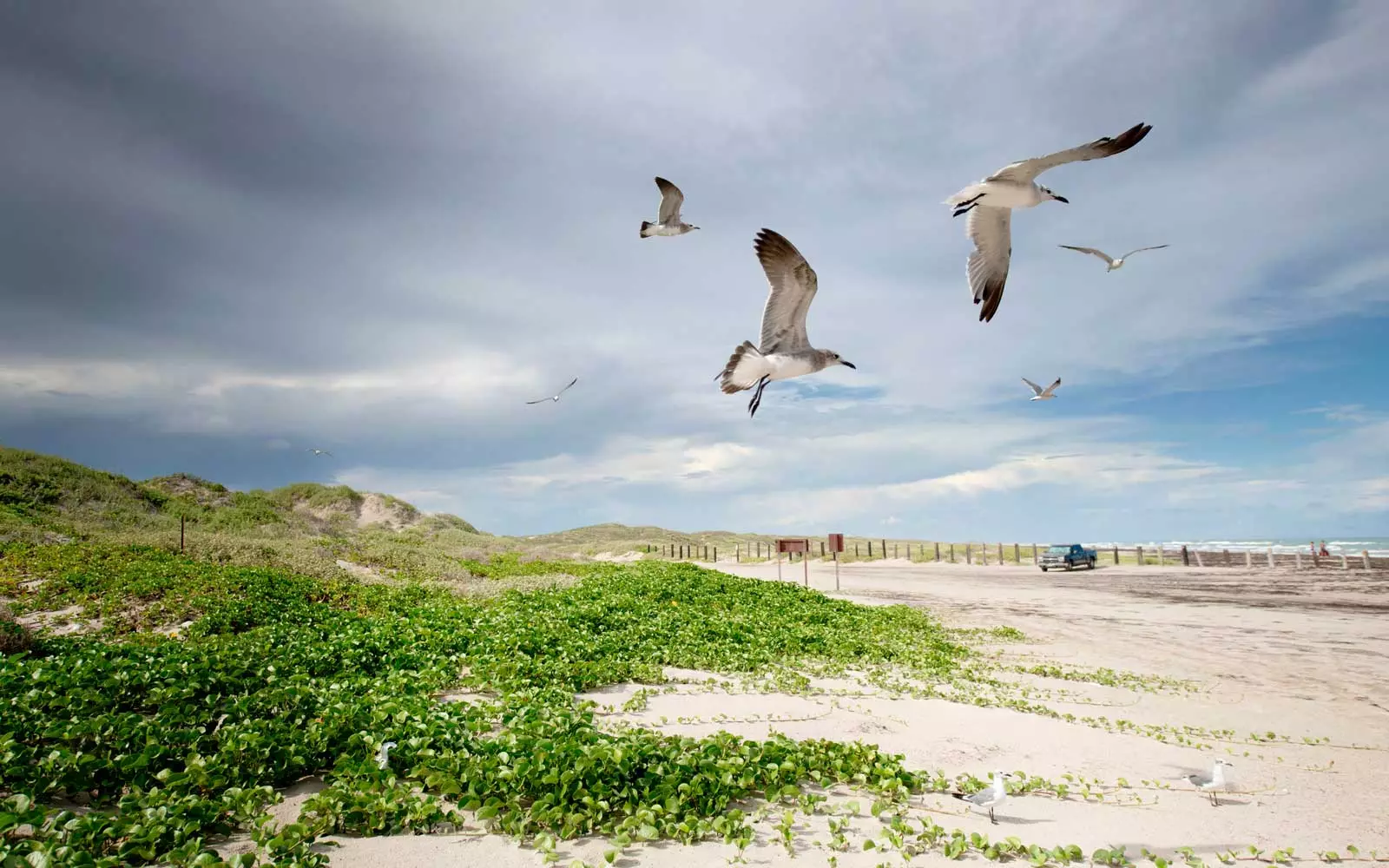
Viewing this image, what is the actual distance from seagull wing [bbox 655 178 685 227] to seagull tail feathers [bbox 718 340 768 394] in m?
4.62

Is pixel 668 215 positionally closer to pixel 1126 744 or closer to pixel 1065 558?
pixel 1126 744

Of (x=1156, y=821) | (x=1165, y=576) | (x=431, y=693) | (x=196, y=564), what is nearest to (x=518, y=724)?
(x=431, y=693)

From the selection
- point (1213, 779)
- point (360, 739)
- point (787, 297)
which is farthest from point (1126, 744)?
point (360, 739)

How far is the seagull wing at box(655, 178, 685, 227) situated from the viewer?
417 inches

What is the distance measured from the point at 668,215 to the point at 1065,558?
4565cm

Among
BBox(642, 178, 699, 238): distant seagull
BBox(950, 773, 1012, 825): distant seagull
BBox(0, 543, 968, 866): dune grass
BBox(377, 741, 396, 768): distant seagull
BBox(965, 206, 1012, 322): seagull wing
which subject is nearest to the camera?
BBox(0, 543, 968, 866): dune grass

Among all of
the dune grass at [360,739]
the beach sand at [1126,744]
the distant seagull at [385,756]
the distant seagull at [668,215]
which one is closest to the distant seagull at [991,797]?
the beach sand at [1126,744]

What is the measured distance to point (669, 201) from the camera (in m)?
11.1

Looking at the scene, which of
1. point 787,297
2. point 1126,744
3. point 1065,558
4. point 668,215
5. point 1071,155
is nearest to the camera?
A: point 1071,155

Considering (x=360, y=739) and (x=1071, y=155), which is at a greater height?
(x=1071, y=155)

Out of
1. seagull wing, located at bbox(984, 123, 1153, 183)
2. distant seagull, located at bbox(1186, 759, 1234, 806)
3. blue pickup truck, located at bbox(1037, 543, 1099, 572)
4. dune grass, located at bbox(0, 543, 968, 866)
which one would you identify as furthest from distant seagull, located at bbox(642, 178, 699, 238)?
blue pickup truck, located at bbox(1037, 543, 1099, 572)

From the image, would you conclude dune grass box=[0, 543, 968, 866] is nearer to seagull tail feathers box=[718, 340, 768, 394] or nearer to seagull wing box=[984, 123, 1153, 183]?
seagull tail feathers box=[718, 340, 768, 394]

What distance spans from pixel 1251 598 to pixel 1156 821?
89.1 feet

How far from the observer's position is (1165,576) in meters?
40.1
